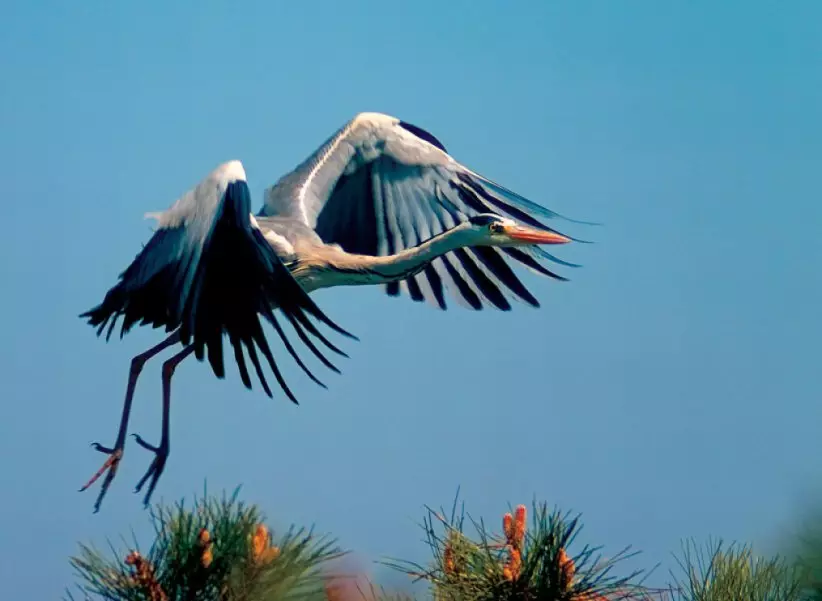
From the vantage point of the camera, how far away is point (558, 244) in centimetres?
682

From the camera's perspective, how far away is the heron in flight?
504 centimetres

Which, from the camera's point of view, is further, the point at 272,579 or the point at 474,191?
the point at 474,191

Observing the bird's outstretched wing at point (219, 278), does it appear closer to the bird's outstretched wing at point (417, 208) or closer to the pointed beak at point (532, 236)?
the pointed beak at point (532, 236)

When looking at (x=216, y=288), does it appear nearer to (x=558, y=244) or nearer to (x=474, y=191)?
(x=558, y=244)

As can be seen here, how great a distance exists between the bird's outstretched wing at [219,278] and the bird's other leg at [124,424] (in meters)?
0.55

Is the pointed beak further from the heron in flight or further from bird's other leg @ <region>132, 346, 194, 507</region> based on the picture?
bird's other leg @ <region>132, 346, 194, 507</region>

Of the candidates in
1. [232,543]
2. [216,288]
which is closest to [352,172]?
[216,288]

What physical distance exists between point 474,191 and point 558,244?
3.41 ft

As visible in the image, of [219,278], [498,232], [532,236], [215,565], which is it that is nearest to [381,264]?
[498,232]

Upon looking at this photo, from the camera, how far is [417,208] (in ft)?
25.1

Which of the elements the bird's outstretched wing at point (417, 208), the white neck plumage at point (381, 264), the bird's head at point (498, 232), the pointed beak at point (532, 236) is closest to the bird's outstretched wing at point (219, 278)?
the white neck plumage at point (381, 264)

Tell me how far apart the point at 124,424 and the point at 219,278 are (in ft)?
3.63

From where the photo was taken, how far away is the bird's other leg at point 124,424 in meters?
5.46

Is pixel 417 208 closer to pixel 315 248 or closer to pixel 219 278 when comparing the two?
pixel 315 248
